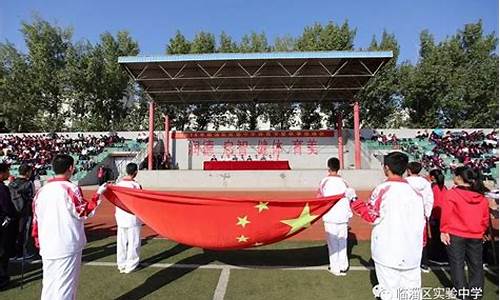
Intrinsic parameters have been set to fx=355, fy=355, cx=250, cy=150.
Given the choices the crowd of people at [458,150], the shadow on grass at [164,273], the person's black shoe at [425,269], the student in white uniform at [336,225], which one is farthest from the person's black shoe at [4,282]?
the crowd of people at [458,150]

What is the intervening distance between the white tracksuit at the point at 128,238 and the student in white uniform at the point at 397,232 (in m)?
3.41

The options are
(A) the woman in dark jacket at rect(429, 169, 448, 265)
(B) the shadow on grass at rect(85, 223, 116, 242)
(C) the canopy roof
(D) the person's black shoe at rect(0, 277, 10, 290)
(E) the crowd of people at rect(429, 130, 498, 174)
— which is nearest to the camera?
(D) the person's black shoe at rect(0, 277, 10, 290)

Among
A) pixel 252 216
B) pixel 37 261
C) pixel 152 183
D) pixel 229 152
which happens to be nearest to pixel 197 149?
pixel 229 152

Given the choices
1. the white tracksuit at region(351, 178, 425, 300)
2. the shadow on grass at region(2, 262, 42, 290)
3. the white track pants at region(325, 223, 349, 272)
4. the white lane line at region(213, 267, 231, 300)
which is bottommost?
the white lane line at region(213, 267, 231, 300)

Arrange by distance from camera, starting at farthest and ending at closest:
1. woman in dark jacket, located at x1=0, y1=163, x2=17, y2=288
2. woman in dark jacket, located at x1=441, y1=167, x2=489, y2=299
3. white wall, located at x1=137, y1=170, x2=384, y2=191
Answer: white wall, located at x1=137, y1=170, x2=384, y2=191
woman in dark jacket, located at x1=0, y1=163, x2=17, y2=288
woman in dark jacket, located at x1=441, y1=167, x2=489, y2=299

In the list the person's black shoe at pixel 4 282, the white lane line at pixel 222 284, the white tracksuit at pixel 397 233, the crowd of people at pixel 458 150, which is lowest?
the white lane line at pixel 222 284

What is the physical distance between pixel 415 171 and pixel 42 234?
493cm

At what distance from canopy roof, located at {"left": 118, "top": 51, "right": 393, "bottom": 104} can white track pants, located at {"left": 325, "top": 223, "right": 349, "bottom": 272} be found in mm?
12358

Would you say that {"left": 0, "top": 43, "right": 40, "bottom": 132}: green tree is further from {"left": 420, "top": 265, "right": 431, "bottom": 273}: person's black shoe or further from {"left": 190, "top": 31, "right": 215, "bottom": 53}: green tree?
{"left": 420, "top": 265, "right": 431, "bottom": 273}: person's black shoe

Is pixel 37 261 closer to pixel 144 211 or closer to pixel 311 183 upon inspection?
pixel 144 211

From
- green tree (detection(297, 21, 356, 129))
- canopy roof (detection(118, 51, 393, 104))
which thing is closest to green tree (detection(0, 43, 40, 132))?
canopy roof (detection(118, 51, 393, 104))

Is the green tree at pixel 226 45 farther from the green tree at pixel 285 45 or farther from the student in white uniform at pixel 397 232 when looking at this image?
the student in white uniform at pixel 397 232

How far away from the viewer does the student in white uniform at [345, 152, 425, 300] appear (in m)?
3.45

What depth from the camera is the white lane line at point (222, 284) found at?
4.44 metres
